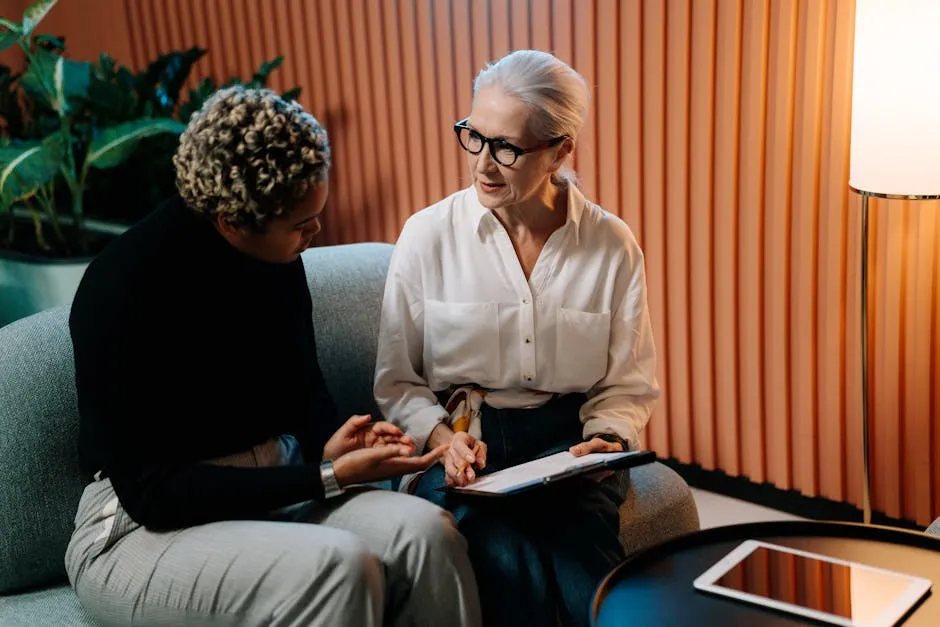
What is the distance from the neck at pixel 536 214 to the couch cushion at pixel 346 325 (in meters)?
0.38

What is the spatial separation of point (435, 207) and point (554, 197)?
0.25 m

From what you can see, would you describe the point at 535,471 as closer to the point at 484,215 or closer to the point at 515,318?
the point at 515,318

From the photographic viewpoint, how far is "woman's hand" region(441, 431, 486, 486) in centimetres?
192

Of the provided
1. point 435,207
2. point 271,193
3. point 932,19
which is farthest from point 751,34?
point 271,193

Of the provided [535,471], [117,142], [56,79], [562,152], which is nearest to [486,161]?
[562,152]

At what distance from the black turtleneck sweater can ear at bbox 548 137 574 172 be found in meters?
0.61

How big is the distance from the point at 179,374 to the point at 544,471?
0.64 m

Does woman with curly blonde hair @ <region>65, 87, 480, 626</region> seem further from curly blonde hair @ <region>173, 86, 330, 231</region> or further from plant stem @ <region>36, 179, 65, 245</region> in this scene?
plant stem @ <region>36, 179, 65, 245</region>

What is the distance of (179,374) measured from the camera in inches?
71.2

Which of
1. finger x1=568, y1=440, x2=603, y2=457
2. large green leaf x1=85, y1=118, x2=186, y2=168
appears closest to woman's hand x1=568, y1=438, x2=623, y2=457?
finger x1=568, y1=440, x2=603, y2=457

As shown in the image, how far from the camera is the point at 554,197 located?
2.27 m

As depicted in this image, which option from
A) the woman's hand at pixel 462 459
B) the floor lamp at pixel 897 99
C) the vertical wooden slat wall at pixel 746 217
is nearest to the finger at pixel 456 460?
the woman's hand at pixel 462 459

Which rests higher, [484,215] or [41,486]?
[484,215]

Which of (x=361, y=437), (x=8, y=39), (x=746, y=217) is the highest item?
(x=8, y=39)
